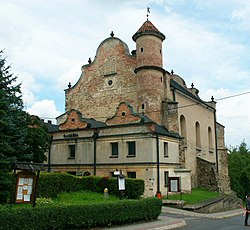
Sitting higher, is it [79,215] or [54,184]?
[54,184]

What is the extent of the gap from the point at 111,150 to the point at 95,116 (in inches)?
348

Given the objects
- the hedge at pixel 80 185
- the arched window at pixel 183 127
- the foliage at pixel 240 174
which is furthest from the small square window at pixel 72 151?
the foliage at pixel 240 174

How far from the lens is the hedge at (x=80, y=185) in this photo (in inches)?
801

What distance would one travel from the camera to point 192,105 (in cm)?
4097

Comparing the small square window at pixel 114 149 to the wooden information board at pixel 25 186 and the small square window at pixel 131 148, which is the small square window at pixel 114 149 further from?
the wooden information board at pixel 25 186

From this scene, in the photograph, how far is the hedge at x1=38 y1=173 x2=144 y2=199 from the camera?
20.3m

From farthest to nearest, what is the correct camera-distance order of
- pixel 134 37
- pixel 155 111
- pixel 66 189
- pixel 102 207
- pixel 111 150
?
1. pixel 134 37
2. pixel 155 111
3. pixel 111 150
4. pixel 66 189
5. pixel 102 207

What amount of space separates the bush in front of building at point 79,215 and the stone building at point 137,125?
34.0 ft

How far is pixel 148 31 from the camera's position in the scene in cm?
3578

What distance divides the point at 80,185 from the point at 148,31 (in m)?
18.8

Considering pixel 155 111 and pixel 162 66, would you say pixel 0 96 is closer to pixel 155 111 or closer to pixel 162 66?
pixel 155 111

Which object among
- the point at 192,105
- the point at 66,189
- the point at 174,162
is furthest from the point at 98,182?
the point at 192,105

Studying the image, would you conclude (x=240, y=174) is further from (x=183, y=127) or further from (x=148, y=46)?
(x=148, y=46)

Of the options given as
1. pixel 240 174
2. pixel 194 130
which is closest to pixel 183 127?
pixel 194 130
